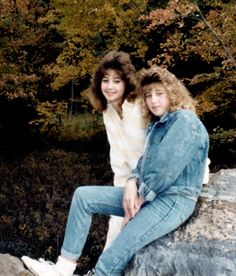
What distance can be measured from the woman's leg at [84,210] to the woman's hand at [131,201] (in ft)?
0.53

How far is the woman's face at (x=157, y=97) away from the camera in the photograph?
123 inches

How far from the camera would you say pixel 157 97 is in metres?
3.13

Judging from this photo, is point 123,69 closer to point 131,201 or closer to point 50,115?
point 131,201

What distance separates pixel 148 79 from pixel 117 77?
55 centimetres

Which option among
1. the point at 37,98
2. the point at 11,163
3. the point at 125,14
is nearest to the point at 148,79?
the point at 125,14

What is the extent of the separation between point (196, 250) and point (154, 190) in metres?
0.44

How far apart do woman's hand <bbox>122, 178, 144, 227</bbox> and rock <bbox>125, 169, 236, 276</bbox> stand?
228 millimetres

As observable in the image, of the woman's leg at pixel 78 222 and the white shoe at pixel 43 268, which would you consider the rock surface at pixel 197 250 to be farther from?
the white shoe at pixel 43 268

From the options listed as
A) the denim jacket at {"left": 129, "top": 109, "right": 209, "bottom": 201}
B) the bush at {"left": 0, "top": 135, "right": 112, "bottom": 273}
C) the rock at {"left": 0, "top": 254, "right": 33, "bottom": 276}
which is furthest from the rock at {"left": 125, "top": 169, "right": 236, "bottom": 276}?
the bush at {"left": 0, "top": 135, "right": 112, "bottom": 273}

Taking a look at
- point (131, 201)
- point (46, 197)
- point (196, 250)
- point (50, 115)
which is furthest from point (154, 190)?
point (50, 115)

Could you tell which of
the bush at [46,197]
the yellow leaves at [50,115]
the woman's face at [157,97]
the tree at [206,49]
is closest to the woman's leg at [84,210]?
the woman's face at [157,97]

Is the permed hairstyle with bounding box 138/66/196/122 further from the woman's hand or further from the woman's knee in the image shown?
the woman's knee

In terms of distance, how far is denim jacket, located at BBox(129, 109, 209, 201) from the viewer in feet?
9.52

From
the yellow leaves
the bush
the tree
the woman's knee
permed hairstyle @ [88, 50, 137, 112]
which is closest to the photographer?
the woman's knee
